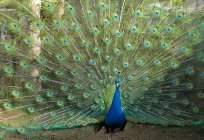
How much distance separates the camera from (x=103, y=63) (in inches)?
173

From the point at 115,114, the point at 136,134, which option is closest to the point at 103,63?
the point at 115,114

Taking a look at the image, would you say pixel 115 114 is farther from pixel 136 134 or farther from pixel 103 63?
pixel 136 134

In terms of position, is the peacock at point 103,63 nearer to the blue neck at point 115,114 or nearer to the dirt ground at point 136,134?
the blue neck at point 115,114

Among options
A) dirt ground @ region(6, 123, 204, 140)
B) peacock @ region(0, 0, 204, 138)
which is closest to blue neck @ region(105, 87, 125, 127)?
peacock @ region(0, 0, 204, 138)

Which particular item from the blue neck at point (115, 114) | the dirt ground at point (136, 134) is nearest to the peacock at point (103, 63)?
the blue neck at point (115, 114)

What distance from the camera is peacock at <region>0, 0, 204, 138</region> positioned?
4.34m

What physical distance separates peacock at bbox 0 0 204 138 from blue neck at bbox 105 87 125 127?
17 millimetres

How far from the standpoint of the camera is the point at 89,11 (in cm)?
440

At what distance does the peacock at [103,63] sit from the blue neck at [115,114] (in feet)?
0.05

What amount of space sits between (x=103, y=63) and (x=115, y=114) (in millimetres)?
653

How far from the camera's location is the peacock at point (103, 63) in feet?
14.3

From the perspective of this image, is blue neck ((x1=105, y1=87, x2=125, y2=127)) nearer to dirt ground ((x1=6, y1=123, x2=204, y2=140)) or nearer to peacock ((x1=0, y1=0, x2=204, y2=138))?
peacock ((x1=0, y1=0, x2=204, y2=138))

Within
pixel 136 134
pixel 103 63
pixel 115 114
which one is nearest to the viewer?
pixel 115 114

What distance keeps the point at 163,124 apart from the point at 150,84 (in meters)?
0.54
